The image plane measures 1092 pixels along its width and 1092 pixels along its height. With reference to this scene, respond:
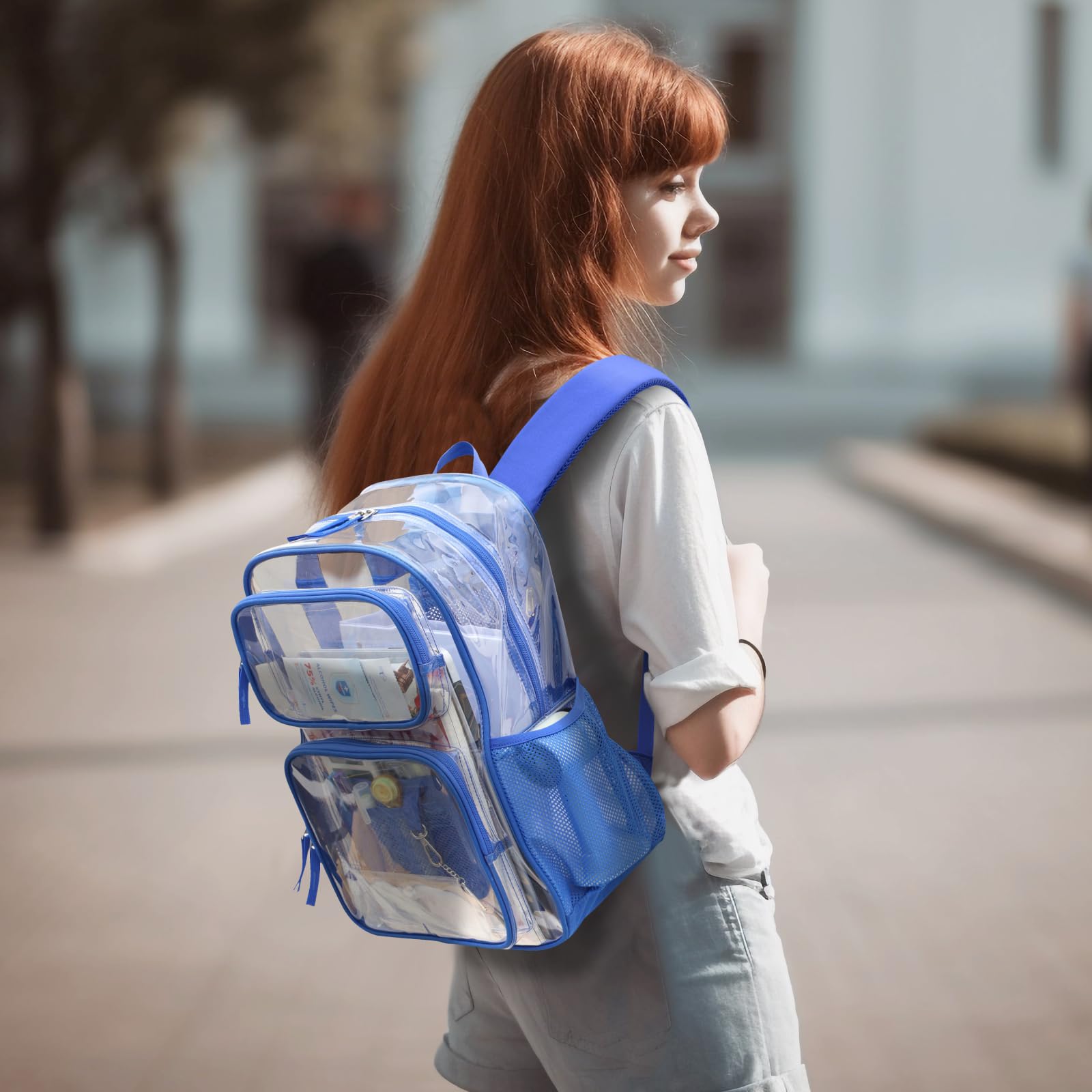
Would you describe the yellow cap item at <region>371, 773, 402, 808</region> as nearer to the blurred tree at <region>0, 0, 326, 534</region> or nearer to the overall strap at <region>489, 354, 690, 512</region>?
the overall strap at <region>489, 354, 690, 512</region>

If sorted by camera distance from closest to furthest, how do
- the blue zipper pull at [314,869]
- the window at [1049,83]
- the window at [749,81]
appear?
the blue zipper pull at [314,869], the window at [1049,83], the window at [749,81]

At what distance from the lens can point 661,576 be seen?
5.10ft

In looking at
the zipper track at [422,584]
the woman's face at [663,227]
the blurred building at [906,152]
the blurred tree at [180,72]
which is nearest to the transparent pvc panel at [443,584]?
the zipper track at [422,584]

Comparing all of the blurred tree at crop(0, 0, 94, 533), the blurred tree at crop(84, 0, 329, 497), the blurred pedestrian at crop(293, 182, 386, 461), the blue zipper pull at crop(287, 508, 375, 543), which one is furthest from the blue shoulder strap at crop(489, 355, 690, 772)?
the blurred pedestrian at crop(293, 182, 386, 461)

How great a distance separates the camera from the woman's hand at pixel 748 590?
164cm

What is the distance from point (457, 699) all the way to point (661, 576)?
22 cm

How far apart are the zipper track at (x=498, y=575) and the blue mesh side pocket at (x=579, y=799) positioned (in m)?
0.04

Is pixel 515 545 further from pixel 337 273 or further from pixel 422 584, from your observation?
pixel 337 273

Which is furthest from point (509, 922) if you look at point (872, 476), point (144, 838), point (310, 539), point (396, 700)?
point (872, 476)

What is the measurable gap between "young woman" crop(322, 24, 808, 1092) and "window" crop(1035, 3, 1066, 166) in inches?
1169

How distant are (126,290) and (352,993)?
85.3 feet

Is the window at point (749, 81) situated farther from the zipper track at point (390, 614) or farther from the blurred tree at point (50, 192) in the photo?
the zipper track at point (390, 614)

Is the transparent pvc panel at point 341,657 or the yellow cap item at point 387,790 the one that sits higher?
the transparent pvc panel at point 341,657

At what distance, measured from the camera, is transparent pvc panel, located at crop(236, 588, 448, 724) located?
1.49 meters
